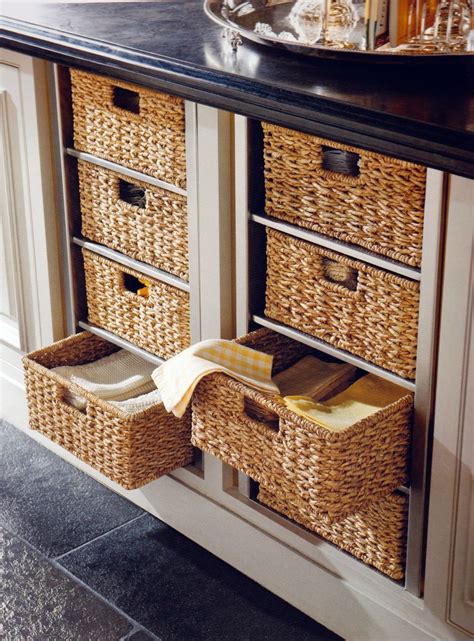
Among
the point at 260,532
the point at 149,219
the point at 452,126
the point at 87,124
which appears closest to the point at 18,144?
the point at 87,124

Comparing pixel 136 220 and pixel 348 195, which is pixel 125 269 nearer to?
pixel 136 220

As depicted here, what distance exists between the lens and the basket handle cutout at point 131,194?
2146mm

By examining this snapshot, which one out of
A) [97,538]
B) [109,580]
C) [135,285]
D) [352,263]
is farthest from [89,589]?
[352,263]

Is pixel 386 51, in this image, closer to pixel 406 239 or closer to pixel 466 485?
pixel 406 239

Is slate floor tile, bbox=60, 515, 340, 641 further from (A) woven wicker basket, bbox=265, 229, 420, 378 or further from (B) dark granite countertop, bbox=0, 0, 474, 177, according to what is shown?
(B) dark granite countertop, bbox=0, 0, 474, 177

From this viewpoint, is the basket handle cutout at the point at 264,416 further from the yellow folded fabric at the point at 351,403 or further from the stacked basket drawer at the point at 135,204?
the stacked basket drawer at the point at 135,204

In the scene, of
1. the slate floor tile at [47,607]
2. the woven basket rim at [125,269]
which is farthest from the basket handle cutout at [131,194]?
the slate floor tile at [47,607]

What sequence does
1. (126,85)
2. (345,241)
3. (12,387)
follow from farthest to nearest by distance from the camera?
(12,387), (126,85), (345,241)

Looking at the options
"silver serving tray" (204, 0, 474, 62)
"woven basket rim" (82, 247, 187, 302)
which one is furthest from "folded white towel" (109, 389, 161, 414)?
"silver serving tray" (204, 0, 474, 62)

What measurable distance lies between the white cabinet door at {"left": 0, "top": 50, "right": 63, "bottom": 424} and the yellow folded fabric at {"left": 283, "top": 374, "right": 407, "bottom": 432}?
79 centimetres

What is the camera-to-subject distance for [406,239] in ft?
5.19

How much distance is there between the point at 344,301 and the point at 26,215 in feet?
2.89

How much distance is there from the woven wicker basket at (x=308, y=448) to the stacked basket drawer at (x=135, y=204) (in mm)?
324

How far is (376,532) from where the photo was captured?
5.89ft
